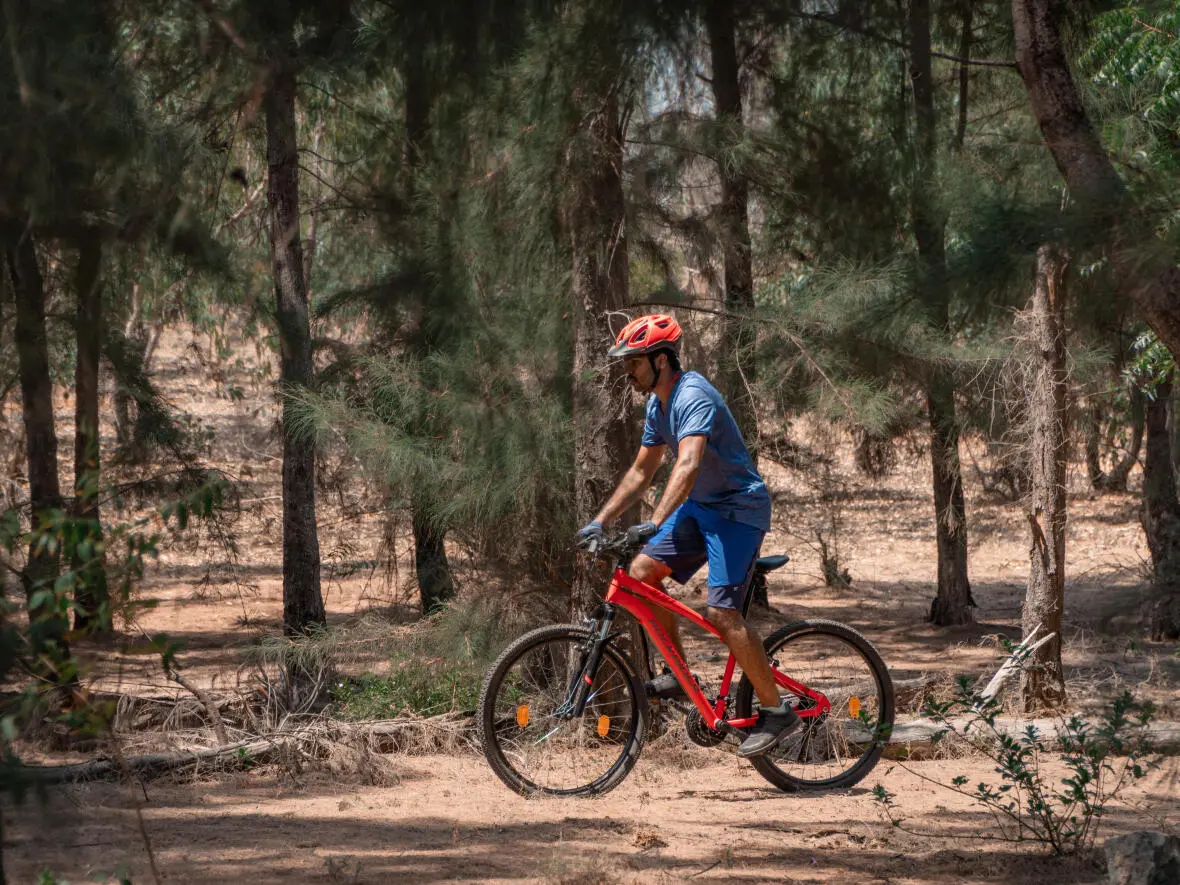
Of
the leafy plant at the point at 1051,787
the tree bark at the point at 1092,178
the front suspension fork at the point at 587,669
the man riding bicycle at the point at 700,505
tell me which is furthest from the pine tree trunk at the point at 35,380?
the tree bark at the point at 1092,178

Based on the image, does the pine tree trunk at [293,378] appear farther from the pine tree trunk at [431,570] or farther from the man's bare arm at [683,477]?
the man's bare arm at [683,477]

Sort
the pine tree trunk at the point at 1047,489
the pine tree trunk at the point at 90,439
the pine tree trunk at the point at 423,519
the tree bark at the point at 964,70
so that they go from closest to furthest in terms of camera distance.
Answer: the pine tree trunk at the point at 90,439 < the pine tree trunk at the point at 1047,489 < the pine tree trunk at the point at 423,519 < the tree bark at the point at 964,70

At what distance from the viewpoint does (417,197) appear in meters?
10.3

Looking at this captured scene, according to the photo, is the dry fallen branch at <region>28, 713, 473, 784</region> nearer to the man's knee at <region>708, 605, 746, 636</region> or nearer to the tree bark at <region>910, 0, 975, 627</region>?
the man's knee at <region>708, 605, 746, 636</region>

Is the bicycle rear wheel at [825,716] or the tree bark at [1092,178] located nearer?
the tree bark at [1092,178]

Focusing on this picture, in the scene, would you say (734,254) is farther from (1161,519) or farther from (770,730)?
(770,730)

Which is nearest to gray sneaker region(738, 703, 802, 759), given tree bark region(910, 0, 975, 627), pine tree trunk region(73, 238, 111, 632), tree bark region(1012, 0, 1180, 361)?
tree bark region(1012, 0, 1180, 361)

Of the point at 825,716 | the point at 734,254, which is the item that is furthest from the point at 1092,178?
the point at 734,254

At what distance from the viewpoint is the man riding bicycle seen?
525 centimetres

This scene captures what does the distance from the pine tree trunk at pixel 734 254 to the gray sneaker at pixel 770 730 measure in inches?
101

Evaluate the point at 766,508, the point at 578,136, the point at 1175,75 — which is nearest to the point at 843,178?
the point at 1175,75

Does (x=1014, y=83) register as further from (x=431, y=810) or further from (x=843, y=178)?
(x=431, y=810)

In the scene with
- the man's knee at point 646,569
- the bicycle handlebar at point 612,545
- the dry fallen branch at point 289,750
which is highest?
the bicycle handlebar at point 612,545

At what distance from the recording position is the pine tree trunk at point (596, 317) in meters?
6.93
